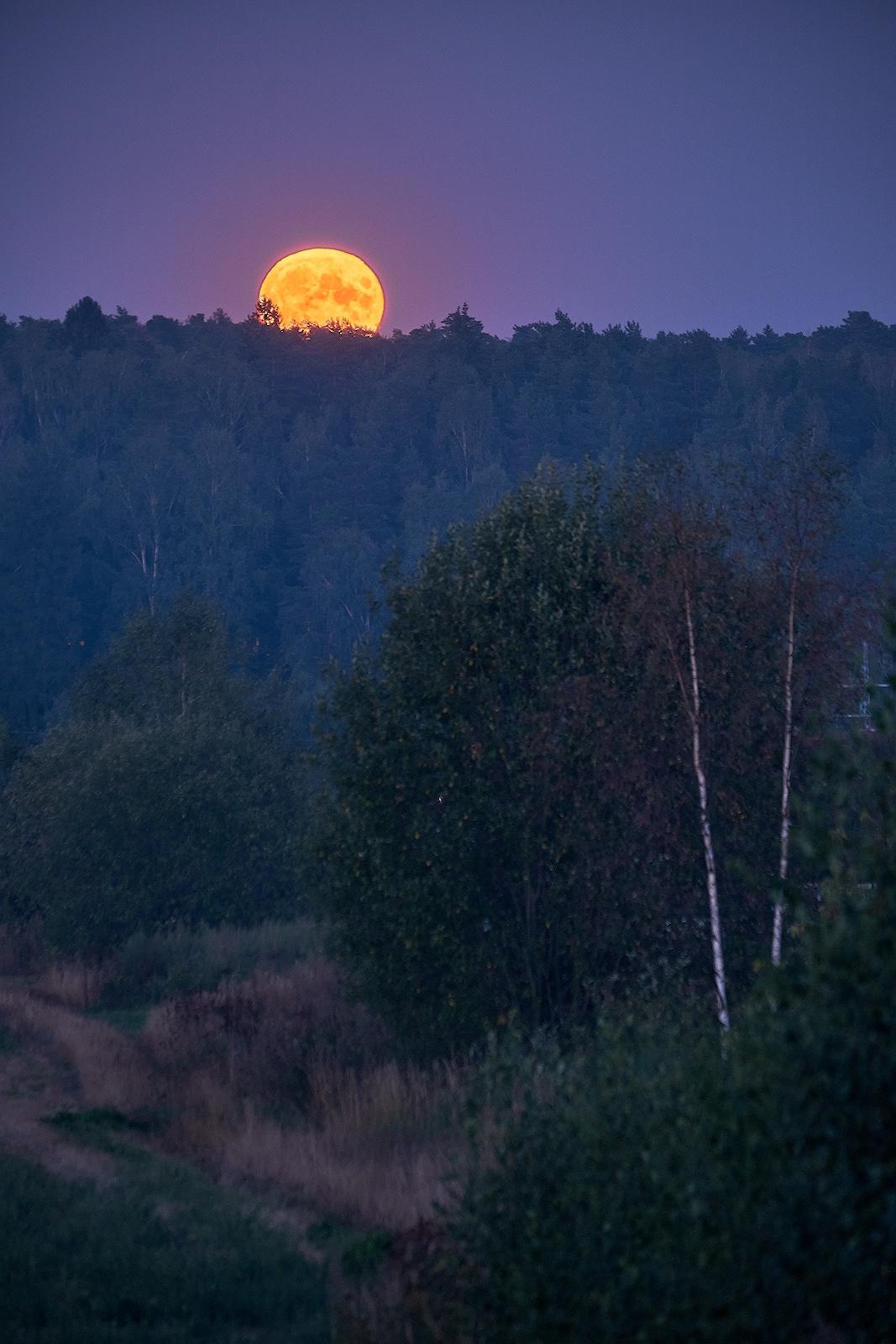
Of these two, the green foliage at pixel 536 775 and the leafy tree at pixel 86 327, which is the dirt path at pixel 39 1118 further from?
the leafy tree at pixel 86 327

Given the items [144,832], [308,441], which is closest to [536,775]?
[144,832]

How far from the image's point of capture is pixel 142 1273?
29.8 ft

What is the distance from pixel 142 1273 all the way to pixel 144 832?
23.4 metres

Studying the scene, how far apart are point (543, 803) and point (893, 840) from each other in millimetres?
9085

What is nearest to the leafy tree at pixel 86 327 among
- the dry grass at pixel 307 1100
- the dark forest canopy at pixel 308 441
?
the dark forest canopy at pixel 308 441

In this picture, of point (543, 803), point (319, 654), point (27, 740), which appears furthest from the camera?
point (319, 654)

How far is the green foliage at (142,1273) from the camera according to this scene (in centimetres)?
816

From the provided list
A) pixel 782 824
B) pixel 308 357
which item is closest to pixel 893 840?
pixel 782 824

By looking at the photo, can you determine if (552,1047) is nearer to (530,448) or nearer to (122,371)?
→ (530,448)

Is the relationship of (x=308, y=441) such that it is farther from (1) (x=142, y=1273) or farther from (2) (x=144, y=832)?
(1) (x=142, y=1273)

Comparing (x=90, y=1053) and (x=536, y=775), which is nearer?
(x=536, y=775)

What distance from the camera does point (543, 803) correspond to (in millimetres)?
14070

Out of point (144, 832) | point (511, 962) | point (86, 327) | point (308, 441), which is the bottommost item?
point (511, 962)

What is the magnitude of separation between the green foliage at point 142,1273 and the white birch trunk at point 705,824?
4.73 meters
